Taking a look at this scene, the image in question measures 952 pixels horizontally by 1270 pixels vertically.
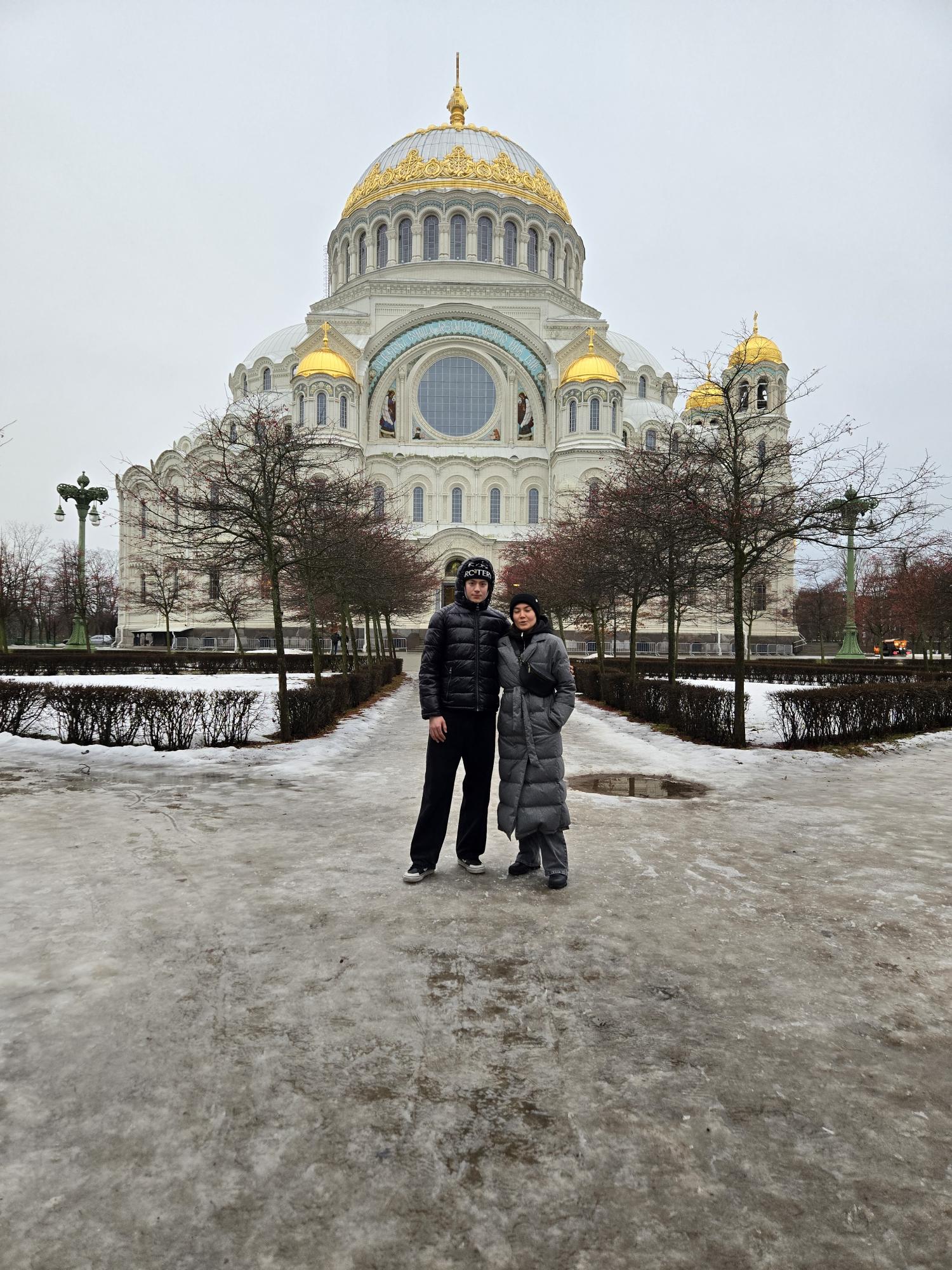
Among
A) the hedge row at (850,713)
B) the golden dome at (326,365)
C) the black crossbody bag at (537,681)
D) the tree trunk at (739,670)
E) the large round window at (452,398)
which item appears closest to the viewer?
the black crossbody bag at (537,681)

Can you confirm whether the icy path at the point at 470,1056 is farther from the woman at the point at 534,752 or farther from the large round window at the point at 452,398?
the large round window at the point at 452,398

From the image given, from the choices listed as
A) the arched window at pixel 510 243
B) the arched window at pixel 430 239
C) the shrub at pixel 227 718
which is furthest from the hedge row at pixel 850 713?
the arched window at pixel 430 239

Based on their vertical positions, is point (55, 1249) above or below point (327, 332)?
below

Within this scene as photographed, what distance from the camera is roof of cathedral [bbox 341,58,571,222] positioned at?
60656 mm

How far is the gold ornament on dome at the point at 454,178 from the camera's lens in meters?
60.4

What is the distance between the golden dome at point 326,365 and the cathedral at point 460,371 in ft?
0.35

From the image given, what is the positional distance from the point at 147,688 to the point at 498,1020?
8.86m

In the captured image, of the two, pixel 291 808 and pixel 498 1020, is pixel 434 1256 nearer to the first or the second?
pixel 498 1020

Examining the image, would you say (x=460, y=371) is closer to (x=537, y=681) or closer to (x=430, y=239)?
(x=430, y=239)

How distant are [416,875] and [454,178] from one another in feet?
220

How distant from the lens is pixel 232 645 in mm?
53000

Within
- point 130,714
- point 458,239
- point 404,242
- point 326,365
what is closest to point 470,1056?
point 130,714

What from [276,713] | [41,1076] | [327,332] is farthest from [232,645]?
[41,1076]

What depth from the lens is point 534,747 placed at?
5.17m
